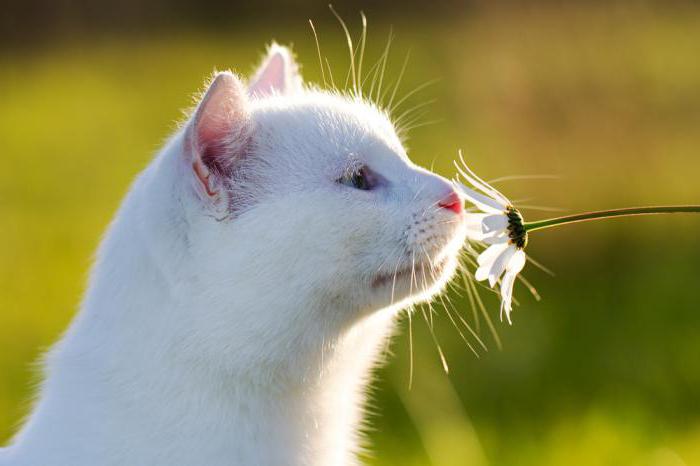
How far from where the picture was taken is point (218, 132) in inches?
101

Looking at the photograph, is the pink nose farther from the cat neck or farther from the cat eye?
the cat neck

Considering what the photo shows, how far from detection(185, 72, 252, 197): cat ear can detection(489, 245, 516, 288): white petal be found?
0.80m

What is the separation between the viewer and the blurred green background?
4082 millimetres

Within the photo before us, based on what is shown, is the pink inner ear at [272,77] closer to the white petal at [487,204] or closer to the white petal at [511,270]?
the white petal at [487,204]

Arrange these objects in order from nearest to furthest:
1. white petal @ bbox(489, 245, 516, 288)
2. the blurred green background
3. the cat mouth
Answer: white petal @ bbox(489, 245, 516, 288)
the cat mouth
the blurred green background

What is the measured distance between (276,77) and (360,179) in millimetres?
662

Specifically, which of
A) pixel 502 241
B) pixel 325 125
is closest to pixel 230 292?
pixel 325 125

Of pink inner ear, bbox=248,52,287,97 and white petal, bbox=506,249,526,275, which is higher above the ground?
pink inner ear, bbox=248,52,287,97

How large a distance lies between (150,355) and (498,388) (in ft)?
7.99

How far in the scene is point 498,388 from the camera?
4680 mm

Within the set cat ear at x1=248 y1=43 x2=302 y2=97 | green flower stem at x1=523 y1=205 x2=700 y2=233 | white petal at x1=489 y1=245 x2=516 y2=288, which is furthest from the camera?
cat ear at x1=248 y1=43 x2=302 y2=97

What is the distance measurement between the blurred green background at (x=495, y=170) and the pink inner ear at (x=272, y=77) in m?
0.75

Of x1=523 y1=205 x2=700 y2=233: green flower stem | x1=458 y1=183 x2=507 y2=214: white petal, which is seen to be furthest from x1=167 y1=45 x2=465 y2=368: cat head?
x1=523 y1=205 x2=700 y2=233: green flower stem

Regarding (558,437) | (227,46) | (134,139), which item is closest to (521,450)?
(558,437)
